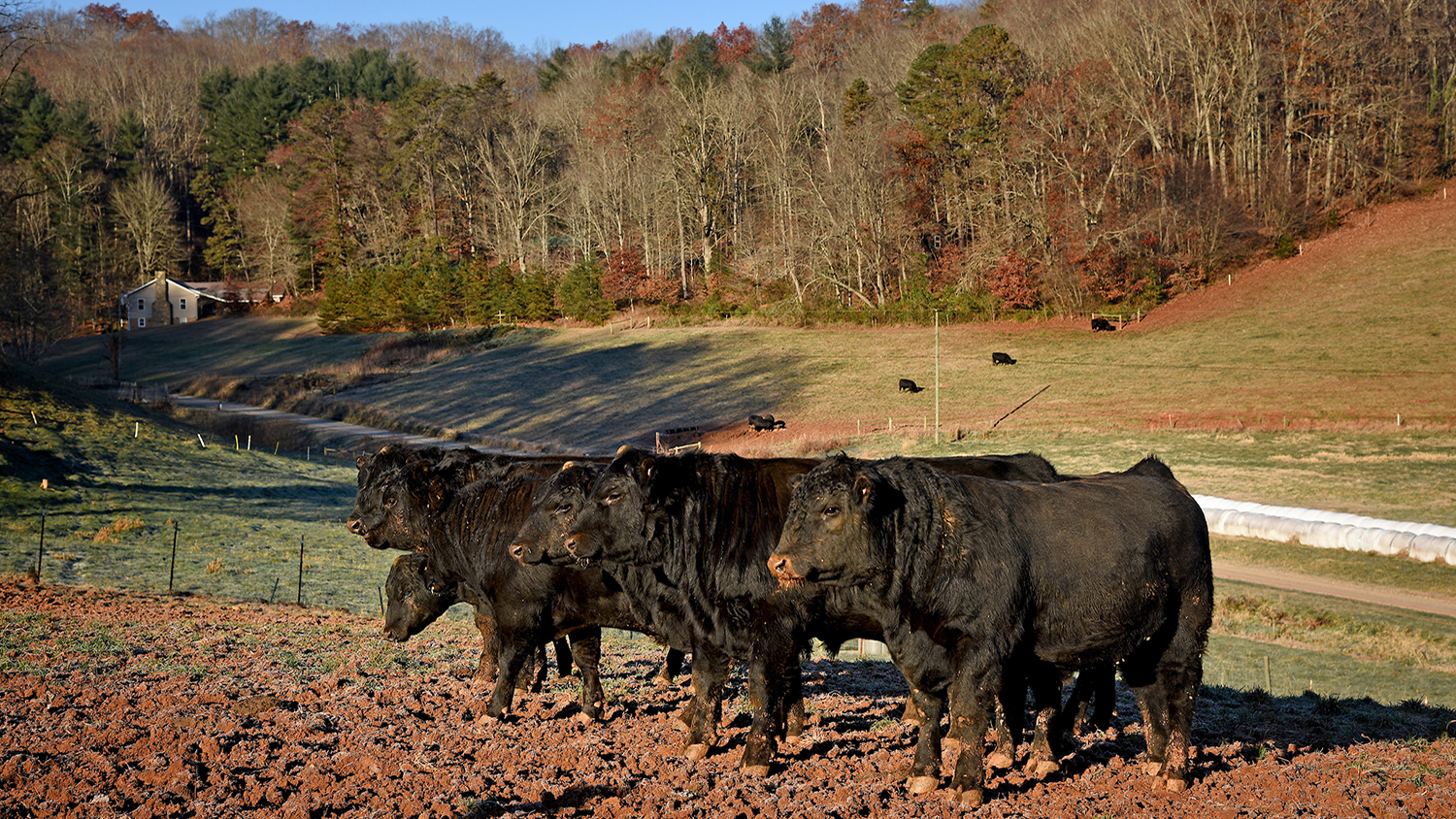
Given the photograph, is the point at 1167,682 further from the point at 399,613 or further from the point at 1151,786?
the point at 399,613

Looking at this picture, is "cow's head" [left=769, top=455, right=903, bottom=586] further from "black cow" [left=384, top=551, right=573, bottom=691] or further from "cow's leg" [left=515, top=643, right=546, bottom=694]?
"black cow" [left=384, top=551, right=573, bottom=691]

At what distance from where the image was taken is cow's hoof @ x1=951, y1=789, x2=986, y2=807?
273 inches

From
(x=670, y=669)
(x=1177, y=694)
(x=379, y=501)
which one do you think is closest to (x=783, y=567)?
(x=1177, y=694)

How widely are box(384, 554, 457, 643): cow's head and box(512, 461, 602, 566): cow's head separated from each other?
268 centimetres

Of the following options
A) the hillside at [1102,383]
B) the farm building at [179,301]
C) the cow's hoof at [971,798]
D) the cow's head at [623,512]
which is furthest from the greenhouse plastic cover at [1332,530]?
the farm building at [179,301]

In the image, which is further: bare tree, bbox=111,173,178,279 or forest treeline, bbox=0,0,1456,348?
bare tree, bbox=111,173,178,279

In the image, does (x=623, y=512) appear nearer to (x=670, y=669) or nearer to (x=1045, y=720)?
(x=670, y=669)

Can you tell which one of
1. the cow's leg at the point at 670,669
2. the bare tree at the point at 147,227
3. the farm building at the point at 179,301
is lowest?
the cow's leg at the point at 670,669

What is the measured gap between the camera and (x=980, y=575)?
7.33m

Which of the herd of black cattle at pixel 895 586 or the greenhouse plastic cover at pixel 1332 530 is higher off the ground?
the herd of black cattle at pixel 895 586

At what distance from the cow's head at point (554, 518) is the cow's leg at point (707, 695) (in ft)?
4.47

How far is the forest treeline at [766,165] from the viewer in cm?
7069

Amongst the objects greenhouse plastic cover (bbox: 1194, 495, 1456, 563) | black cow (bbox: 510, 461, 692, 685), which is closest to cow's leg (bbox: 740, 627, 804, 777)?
black cow (bbox: 510, 461, 692, 685)

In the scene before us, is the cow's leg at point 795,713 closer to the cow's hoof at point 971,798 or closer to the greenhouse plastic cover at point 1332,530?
the cow's hoof at point 971,798
